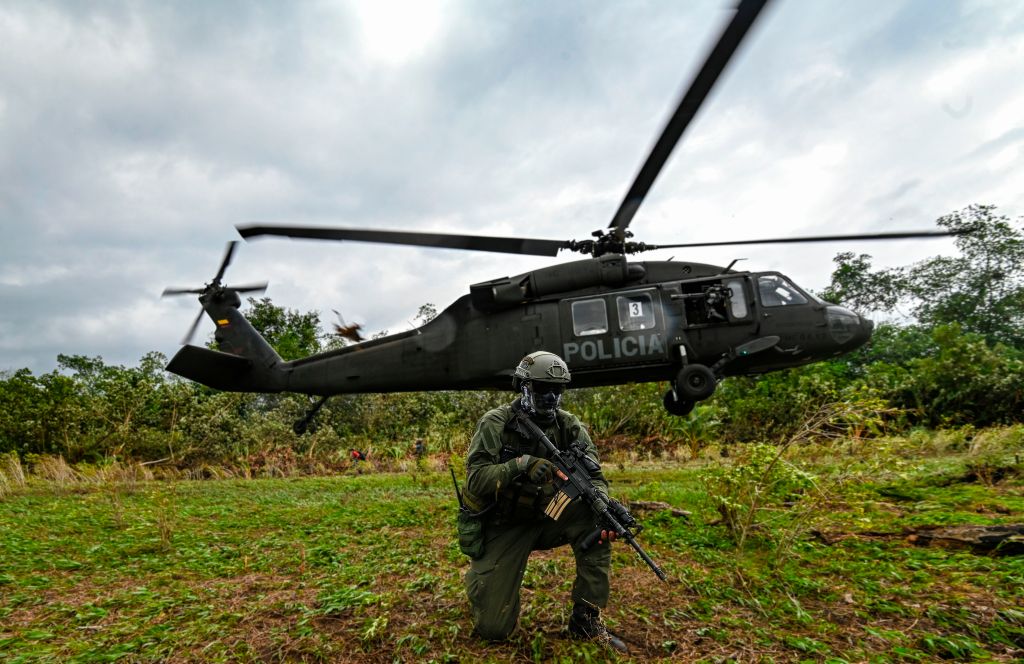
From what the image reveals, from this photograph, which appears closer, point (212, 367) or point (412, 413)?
point (212, 367)

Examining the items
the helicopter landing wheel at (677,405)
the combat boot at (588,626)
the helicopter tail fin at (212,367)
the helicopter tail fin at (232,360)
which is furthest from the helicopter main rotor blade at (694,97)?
the helicopter tail fin at (212,367)

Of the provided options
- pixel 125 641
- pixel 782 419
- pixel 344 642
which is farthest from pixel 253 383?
pixel 782 419

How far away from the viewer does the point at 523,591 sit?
3676 millimetres

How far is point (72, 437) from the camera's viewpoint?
1397 centimetres

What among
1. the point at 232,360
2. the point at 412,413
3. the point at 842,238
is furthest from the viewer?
the point at 412,413

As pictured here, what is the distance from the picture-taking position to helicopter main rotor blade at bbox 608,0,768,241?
3211 mm

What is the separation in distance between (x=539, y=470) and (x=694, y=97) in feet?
9.93

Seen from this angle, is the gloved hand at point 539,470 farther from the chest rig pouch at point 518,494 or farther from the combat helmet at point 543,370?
the combat helmet at point 543,370

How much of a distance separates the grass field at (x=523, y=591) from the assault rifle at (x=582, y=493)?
1.90ft

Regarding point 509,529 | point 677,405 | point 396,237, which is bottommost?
point 509,529

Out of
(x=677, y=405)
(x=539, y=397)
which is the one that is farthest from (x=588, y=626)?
(x=677, y=405)

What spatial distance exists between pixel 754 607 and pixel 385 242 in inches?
204

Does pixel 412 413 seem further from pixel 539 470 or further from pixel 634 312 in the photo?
pixel 539 470

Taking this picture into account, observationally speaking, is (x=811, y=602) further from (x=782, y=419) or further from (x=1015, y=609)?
(x=782, y=419)
